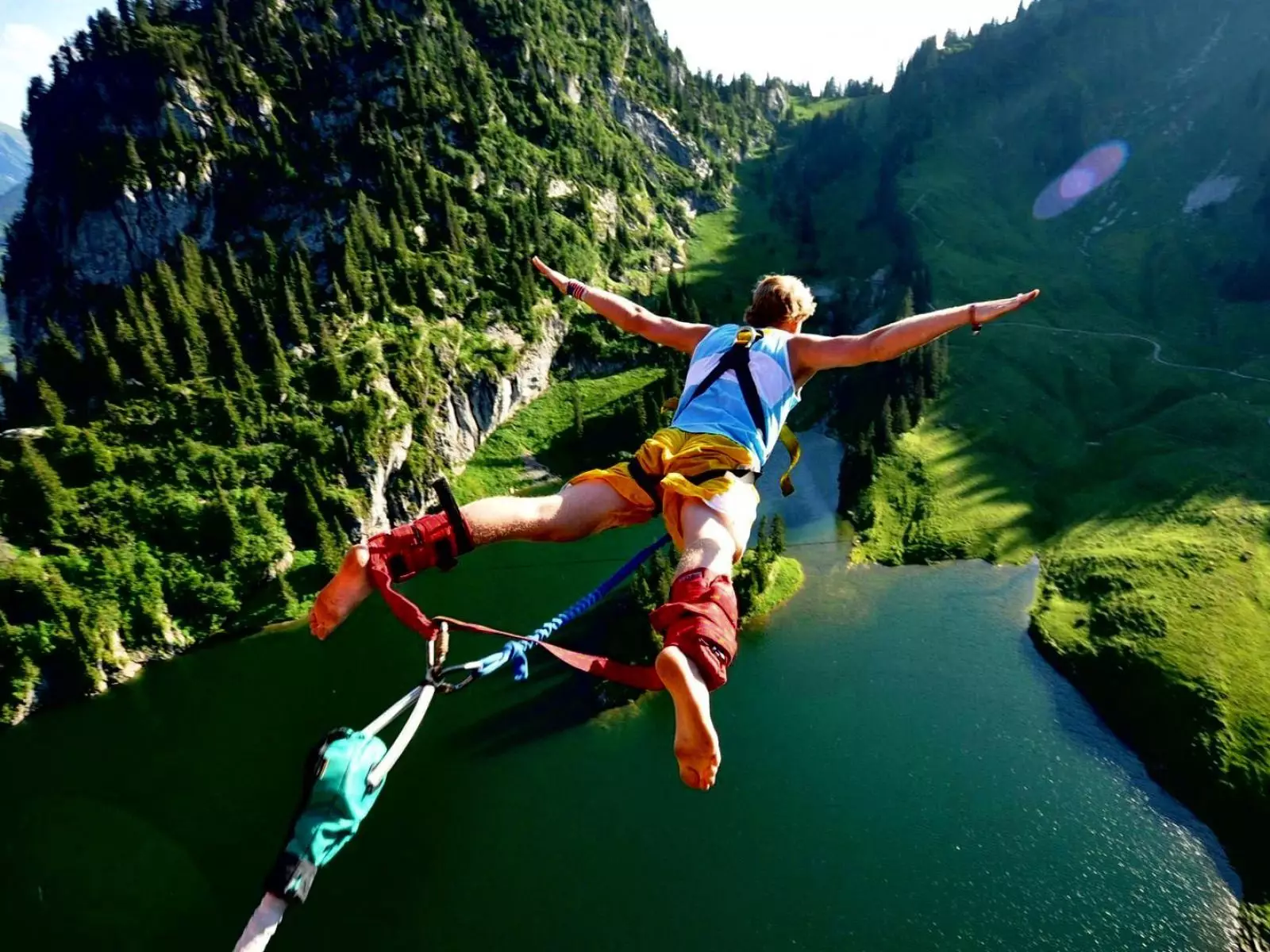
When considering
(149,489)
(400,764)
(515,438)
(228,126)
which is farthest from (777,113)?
(400,764)

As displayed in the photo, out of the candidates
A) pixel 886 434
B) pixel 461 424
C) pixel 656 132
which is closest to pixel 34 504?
pixel 461 424

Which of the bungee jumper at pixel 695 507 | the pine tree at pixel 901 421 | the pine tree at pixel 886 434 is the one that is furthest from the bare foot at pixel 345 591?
the pine tree at pixel 901 421

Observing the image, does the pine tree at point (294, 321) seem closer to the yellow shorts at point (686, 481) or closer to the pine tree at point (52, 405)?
the pine tree at point (52, 405)

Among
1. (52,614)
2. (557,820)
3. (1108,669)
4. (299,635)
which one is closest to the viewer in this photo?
(557,820)

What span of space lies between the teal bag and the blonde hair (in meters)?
4.61

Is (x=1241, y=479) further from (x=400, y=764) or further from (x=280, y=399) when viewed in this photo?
(x=280, y=399)

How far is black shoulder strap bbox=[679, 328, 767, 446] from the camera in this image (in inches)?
221

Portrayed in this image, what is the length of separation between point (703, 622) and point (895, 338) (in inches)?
101

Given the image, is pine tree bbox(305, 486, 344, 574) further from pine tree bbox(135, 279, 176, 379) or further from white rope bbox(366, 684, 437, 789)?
white rope bbox(366, 684, 437, 789)

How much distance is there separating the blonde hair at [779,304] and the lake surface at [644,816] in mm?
23492

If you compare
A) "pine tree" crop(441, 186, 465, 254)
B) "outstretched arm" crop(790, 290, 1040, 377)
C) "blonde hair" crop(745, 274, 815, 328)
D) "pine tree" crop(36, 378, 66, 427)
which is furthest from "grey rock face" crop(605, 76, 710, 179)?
"outstretched arm" crop(790, 290, 1040, 377)

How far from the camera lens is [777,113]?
173375 mm

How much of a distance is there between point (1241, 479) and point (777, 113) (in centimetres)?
15266

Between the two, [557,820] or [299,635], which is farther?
[299,635]
